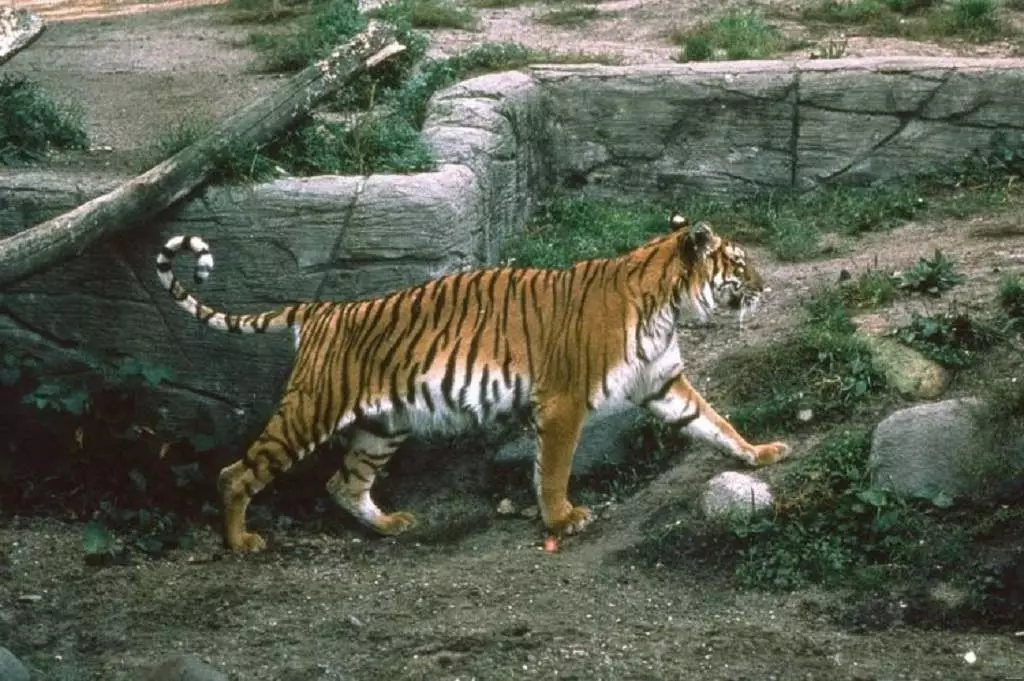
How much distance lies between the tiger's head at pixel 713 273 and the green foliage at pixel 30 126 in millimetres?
3309

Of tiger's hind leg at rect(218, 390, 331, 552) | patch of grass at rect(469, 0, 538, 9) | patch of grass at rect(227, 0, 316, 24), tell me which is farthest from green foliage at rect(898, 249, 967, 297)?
patch of grass at rect(227, 0, 316, 24)

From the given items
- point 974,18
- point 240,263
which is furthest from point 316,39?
point 974,18

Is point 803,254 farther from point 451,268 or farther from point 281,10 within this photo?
point 281,10

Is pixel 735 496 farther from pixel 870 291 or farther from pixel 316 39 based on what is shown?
pixel 316 39

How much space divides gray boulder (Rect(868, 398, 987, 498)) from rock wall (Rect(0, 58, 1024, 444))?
2221 millimetres

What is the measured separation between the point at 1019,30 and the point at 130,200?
5952 mm

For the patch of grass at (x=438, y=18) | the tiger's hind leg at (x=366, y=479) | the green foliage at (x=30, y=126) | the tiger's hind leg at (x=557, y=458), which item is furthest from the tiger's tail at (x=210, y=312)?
the patch of grass at (x=438, y=18)

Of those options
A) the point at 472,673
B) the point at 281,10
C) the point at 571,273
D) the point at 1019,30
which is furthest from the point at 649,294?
the point at 281,10

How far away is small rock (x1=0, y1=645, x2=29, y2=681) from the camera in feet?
19.0

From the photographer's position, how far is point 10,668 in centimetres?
584

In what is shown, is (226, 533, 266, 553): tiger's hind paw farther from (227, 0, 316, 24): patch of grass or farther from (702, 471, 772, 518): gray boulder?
(227, 0, 316, 24): patch of grass

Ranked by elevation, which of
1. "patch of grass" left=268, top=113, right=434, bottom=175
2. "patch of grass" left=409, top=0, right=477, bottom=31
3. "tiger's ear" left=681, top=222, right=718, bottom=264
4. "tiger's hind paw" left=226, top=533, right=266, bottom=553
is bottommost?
"tiger's hind paw" left=226, top=533, right=266, bottom=553

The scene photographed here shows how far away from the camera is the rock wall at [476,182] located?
8.05m

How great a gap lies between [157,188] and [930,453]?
3466 mm
